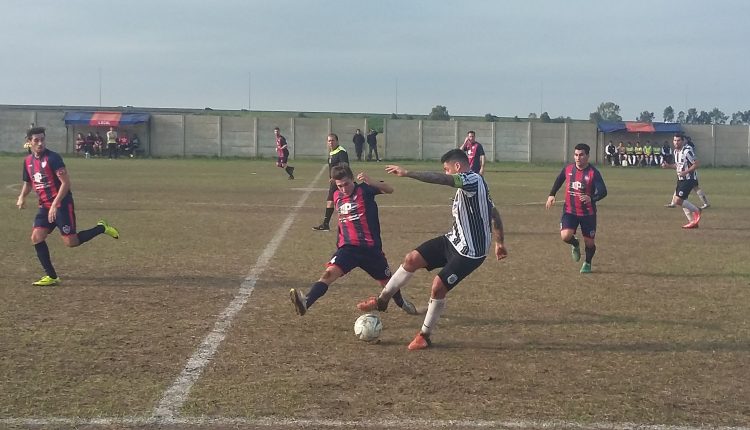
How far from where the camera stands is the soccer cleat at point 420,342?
7.38 m

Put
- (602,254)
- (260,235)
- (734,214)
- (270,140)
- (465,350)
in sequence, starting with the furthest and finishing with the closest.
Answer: (270,140) → (734,214) → (260,235) → (602,254) → (465,350)

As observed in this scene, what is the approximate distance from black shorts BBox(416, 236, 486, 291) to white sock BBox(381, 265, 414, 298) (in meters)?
0.22

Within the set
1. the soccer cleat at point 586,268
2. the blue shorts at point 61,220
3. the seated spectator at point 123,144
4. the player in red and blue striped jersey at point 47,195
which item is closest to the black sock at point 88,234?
the player in red and blue striped jersey at point 47,195

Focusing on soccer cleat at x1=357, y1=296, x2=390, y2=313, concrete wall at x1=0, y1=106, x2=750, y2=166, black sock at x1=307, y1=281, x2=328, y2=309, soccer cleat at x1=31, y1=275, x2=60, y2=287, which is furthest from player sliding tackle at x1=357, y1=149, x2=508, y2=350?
concrete wall at x1=0, y1=106, x2=750, y2=166

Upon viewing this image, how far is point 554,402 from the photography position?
5.93 m

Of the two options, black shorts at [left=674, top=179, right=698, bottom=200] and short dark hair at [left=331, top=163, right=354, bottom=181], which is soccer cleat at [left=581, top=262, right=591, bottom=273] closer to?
short dark hair at [left=331, top=163, right=354, bottom=181]

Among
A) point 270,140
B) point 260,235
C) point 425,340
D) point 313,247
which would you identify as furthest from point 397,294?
point 270,140

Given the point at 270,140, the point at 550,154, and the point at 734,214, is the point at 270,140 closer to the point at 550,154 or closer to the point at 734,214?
the point at 550,154

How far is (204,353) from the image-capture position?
7.06 m

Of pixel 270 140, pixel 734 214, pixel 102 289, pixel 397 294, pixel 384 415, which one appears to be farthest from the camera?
pixel 270 140

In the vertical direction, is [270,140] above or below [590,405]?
above

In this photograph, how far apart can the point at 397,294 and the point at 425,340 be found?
108 centimetres

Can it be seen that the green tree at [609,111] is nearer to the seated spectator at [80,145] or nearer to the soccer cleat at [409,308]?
the seated spectator at [80,145]

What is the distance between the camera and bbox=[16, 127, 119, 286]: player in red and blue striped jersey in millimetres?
10094
